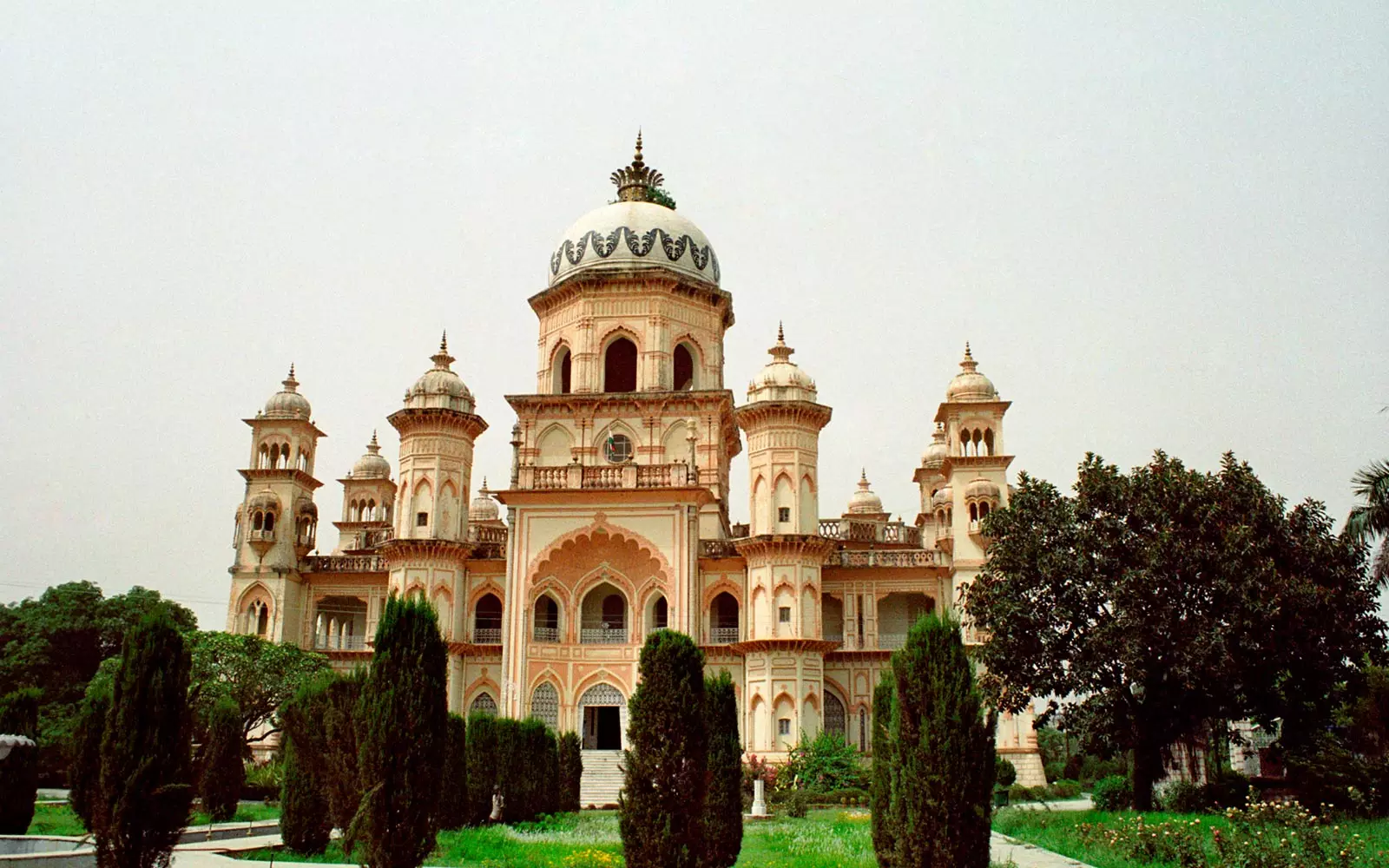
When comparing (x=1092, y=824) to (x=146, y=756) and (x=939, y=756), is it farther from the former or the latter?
(x=146, y=756)

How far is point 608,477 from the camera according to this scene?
3459 cm

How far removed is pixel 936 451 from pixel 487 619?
2040 centimetres

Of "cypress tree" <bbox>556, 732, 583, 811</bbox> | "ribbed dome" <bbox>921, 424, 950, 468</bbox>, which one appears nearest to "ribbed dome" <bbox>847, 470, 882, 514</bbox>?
"ribbed dome" <bbox>921, 424, 950, 468</bbox>

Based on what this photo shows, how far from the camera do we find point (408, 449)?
121 ft

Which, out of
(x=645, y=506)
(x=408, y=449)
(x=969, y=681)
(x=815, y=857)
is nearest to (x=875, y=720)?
(x=815, y=857)

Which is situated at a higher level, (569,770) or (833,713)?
(833,713)

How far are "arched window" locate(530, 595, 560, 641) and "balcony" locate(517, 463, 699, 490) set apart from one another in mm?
3456

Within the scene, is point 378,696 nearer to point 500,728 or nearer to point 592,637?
point 500,728

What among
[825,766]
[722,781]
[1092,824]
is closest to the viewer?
[722,781]

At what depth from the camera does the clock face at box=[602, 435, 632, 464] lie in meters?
36.5

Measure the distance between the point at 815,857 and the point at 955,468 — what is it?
20801 millimetres

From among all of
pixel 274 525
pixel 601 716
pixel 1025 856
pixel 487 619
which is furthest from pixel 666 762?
pixel 274 525

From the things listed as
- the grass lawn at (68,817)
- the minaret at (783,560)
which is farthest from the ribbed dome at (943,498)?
the grass lawn at (68,817)

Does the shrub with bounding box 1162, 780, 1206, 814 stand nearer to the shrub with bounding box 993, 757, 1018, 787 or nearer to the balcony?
the shrub with bounding box 993, 757, 1018, 787
